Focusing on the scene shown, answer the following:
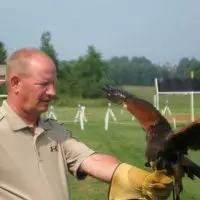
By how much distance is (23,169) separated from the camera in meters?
3.56

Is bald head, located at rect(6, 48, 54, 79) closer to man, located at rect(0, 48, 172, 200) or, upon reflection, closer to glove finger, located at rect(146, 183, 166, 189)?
man, located at rect(0, 48, 172, 200)

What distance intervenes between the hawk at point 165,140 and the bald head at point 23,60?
1355mm

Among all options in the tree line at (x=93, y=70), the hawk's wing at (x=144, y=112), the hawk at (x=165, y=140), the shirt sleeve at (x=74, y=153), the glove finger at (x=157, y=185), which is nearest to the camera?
the glove finger at (x=157, y=185)

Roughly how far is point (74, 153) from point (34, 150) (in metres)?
0.31

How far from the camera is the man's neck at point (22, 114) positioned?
3.64 meters

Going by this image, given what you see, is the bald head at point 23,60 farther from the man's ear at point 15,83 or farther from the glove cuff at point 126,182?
the glove cuff at point 126,182

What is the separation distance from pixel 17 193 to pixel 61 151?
1.21ft

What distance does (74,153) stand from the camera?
384 cm

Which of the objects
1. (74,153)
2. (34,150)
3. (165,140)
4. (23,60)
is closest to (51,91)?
(23,60)

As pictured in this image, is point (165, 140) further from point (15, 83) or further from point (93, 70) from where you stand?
point (93, 70)

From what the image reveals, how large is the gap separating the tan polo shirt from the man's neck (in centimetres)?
2

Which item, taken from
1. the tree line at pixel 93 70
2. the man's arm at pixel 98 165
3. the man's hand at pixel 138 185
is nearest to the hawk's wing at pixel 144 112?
the man's arm at pixel 98 165

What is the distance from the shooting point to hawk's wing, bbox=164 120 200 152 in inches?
201

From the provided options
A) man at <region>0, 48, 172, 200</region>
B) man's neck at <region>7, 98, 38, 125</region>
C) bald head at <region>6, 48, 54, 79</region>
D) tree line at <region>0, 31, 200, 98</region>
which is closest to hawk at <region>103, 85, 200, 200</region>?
man at <region>0, 48, 172, 200</region>
